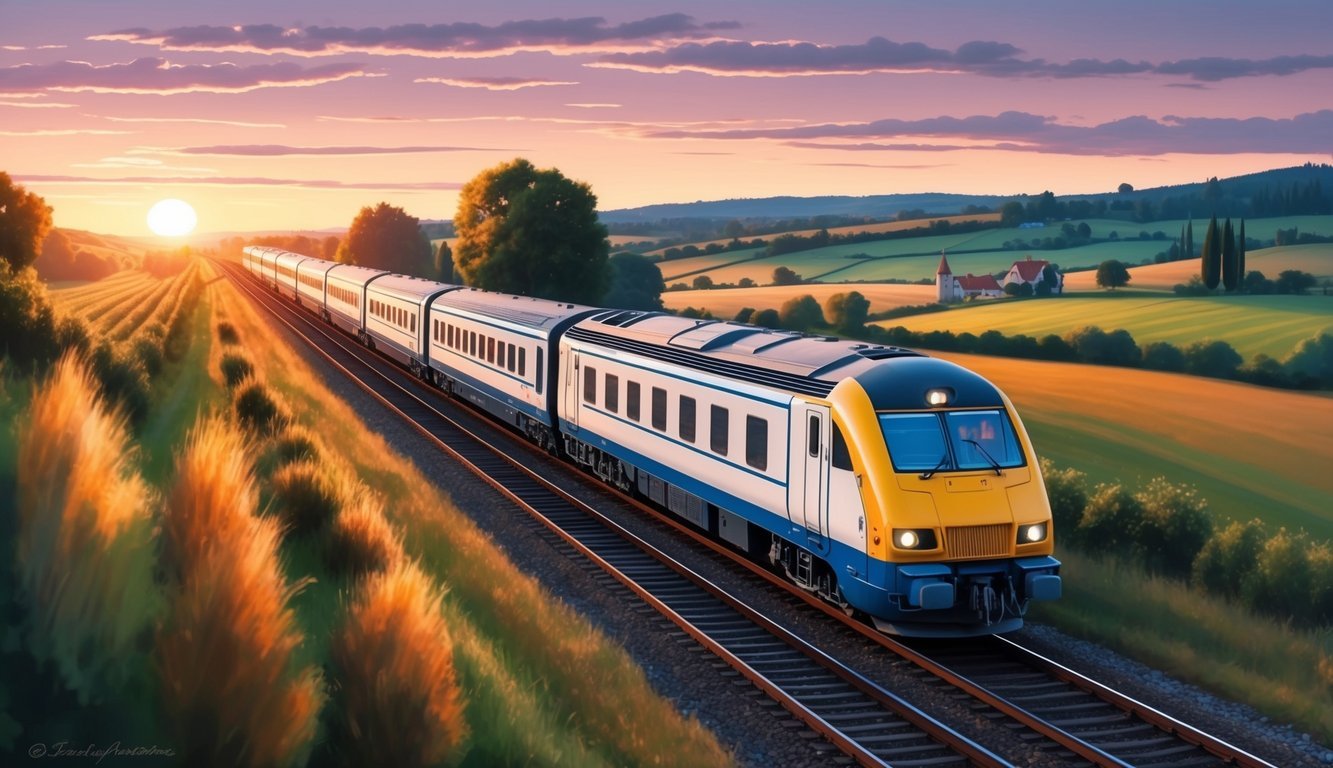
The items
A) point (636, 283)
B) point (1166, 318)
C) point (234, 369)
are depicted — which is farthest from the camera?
point (636, 283)

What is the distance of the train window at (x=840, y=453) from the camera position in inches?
528

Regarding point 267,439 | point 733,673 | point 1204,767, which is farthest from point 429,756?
point 267,439

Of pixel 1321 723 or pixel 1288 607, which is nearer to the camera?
pixel 1321 723

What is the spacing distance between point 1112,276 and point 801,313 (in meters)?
28.1

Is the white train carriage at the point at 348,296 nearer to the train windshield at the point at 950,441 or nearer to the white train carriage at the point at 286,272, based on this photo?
the white train carriage at the point at 286,272

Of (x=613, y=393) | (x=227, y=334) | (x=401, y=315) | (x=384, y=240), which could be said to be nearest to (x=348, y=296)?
(x=227, y=334)

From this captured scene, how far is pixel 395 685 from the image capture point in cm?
748

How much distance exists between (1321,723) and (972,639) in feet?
12.4

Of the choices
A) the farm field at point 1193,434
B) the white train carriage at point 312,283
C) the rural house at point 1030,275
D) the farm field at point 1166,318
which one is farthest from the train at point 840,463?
the rural house at point 1030,275

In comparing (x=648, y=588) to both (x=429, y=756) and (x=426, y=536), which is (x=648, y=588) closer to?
(x=426, y=536)

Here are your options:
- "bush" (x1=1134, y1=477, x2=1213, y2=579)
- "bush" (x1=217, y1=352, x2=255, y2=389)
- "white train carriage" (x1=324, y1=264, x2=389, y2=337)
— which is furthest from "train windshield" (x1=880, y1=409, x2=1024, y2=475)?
"white train carriage" (x1=324, y1=264, x2=389, y2=337)

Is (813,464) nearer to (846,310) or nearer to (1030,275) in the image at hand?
(846,310)

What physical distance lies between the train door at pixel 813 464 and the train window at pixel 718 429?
2.19 meters

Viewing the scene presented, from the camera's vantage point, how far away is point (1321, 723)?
11.7 m
